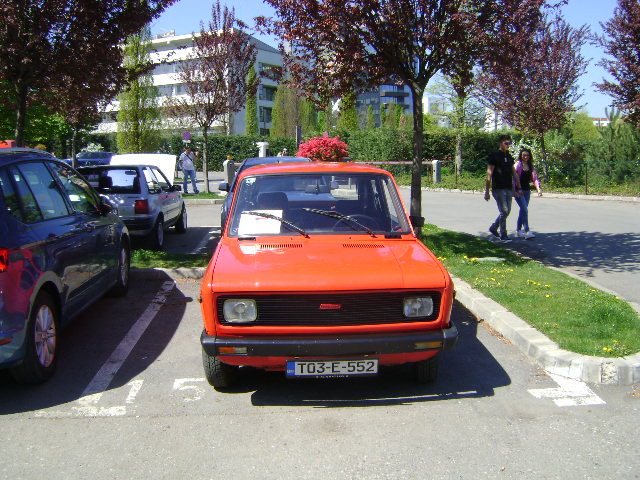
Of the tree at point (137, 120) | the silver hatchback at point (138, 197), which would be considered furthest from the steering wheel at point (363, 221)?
the tree at point (137, 120)

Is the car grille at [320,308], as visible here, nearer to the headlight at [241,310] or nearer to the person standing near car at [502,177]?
the headlight at [241,310]

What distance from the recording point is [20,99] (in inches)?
342

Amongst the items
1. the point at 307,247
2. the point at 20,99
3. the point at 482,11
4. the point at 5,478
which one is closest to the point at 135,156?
the point at 20,99

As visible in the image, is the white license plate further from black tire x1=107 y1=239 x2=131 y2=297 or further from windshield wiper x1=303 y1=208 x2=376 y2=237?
black tire x1=107 y1=239 x2=131 y2=297

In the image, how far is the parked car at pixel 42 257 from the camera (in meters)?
4.21

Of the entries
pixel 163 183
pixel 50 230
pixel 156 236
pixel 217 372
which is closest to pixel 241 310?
pixel 217 372

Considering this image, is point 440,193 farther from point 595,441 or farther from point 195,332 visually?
point 595,441

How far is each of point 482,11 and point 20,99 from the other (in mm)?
6940

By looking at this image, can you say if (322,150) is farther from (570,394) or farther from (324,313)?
(324,313)

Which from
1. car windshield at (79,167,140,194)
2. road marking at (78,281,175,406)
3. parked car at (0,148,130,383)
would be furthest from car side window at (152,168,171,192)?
parked car at (0,148,130,383)

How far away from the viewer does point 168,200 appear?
11.6 metres

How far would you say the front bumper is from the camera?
12.9ft

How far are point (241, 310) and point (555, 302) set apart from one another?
3901 millimetres

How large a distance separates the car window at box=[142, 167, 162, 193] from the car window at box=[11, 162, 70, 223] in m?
5.30
